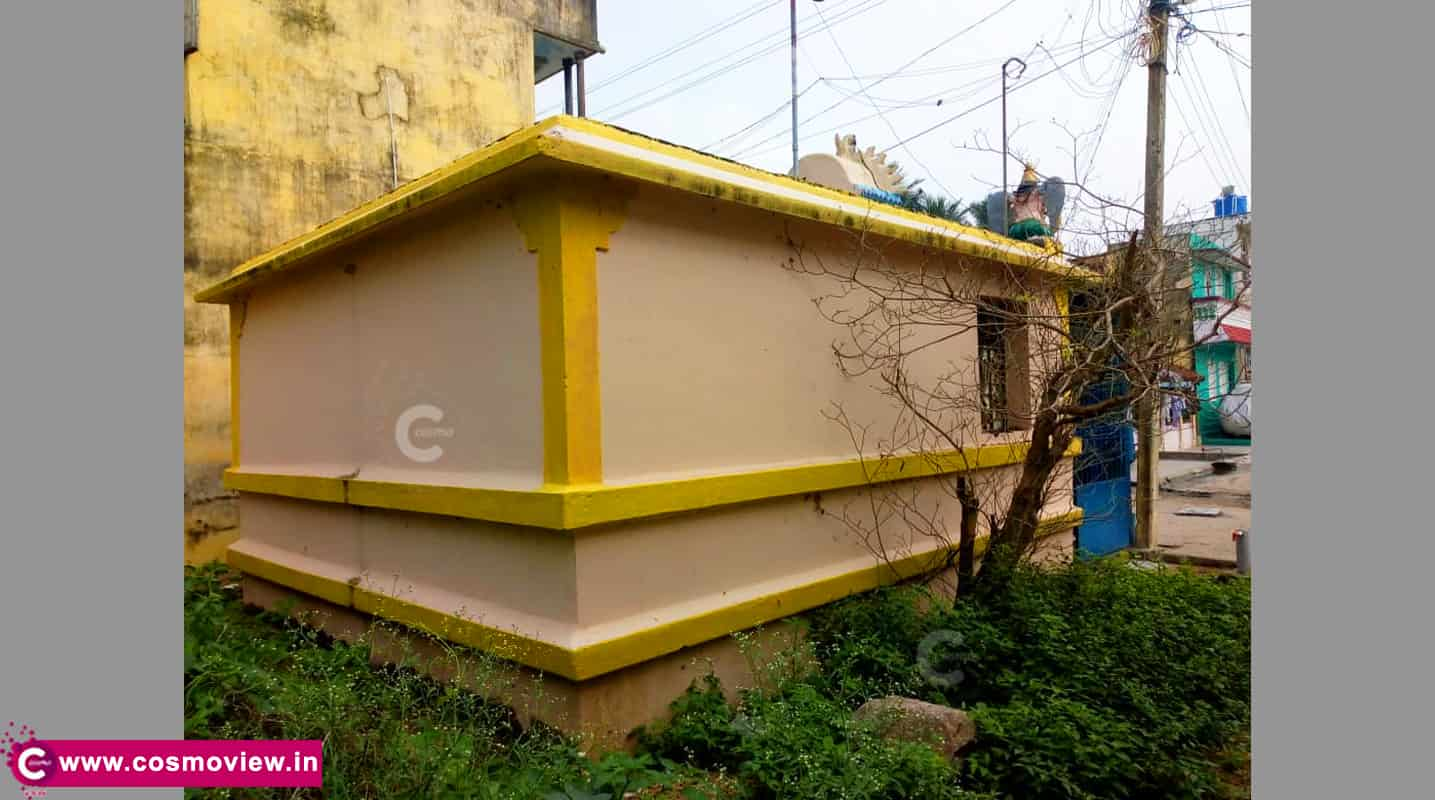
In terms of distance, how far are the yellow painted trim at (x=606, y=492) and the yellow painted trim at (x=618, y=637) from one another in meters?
0.57

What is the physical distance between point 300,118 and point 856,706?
898 cm

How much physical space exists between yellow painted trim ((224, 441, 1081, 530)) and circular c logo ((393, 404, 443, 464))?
190mm

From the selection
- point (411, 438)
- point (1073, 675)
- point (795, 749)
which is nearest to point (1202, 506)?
point (1073, 675)

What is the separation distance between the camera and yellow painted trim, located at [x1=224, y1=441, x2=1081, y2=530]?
411cm

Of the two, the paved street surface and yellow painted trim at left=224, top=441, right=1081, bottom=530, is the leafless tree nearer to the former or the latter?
yellow painted trim at left=224, top=441, right=1081, bottom=530

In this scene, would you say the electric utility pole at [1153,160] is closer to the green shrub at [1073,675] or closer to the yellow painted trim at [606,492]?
the green shrub at [1073,675]

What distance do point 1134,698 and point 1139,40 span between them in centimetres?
766

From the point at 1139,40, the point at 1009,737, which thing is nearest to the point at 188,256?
the point at 1009,737

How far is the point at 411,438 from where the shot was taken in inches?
206

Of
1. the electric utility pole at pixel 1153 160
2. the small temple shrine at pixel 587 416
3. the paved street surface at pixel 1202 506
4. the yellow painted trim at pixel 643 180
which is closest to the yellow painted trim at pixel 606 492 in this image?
the small temple shrine at pixel 587 416

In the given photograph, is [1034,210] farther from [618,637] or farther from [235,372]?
[235,372]

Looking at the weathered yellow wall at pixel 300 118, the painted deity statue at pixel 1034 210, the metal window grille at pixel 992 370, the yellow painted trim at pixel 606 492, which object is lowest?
the yellow painted trim at pixel 606 492

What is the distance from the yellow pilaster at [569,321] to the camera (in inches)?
163
